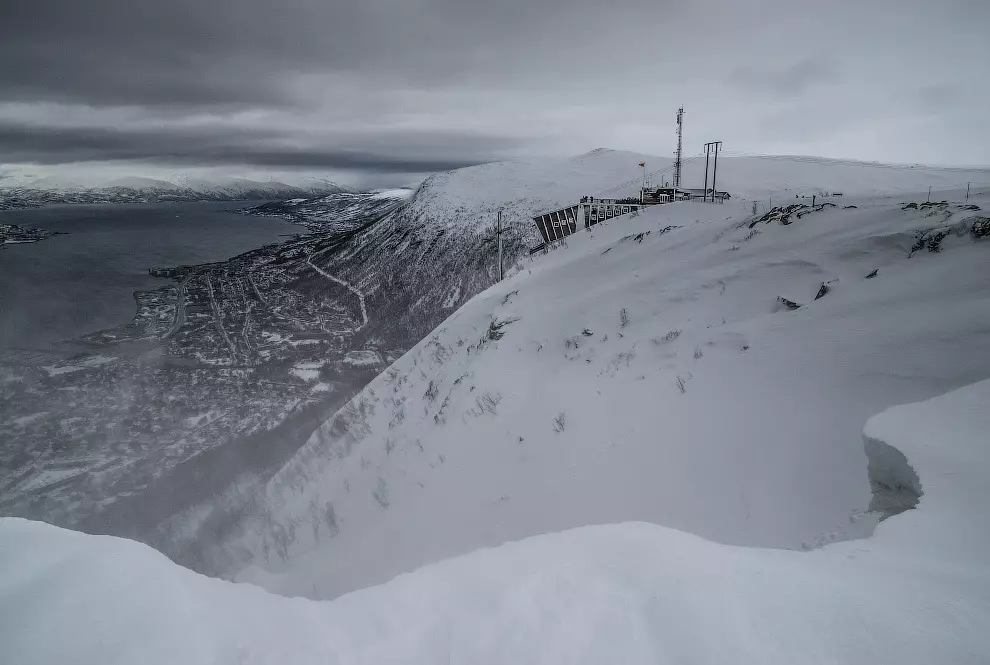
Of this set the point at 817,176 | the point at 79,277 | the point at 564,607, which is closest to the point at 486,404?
the point at 564,607

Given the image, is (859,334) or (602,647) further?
(859,334)

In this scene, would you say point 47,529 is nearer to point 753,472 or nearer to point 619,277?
point 753,472

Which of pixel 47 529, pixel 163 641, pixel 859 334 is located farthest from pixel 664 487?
pixel 47 529

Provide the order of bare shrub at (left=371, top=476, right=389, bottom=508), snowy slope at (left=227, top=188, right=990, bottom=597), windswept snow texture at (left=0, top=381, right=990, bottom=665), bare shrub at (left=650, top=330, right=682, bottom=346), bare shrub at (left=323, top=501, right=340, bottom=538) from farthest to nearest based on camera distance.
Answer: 1. bare shrub at (left=650, top=330, right=682, bottom=346)
2. bare shrub at (left=323, top=501, right=340, bottom=538)
3. bare shrub at (left=371, top=476, right=389, bottom=508)
4. snowy slope at (left=227, top=188, right=990, bottom=597)
5. windswept snow texture at (left=0, top=381, right=990, bottom=665)

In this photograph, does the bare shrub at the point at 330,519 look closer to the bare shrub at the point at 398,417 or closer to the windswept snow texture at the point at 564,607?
the bare shrub at the point at 398,417

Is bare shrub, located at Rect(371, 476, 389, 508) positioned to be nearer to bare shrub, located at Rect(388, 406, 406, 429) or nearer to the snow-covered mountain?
the snow-covered mountain

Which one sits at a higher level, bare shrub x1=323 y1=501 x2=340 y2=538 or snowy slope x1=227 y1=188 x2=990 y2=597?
snowy slope x1=227 y1=188 x2=990 y2=597

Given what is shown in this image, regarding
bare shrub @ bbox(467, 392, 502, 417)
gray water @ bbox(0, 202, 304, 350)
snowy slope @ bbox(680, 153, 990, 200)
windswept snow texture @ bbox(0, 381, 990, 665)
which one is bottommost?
gray water @ bbox(0, 202, 304, 350)

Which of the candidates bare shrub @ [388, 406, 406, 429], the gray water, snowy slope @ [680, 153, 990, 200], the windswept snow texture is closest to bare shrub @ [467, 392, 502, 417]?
bare shrub @ [388, 406, 406, 429]
